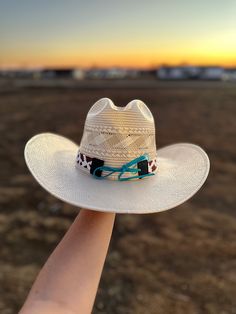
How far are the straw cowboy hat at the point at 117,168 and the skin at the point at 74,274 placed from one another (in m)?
0.19

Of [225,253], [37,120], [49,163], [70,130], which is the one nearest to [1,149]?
[70,130]

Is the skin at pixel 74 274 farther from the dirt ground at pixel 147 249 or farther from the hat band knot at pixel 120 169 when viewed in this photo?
the dirt ground at pixel 147 249

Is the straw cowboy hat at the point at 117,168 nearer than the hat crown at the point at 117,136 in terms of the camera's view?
Yes

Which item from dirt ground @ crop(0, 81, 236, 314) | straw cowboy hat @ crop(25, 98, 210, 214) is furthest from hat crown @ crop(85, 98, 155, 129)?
dirt ground @ crop(0, 81, 236, 314)

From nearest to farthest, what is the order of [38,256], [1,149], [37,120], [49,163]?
1. [49,163]
2. [38,256]
3. [1,149]
4. [37,120]

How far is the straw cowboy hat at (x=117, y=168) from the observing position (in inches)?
52.8

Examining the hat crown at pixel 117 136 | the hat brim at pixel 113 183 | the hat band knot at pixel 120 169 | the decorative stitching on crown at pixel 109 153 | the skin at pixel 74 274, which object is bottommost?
the skin at pixel 74 274

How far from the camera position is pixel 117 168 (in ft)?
4.69

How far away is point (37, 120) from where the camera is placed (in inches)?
508

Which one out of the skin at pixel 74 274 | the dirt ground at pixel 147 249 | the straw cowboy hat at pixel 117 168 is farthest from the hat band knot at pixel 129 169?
the dirt ground at pixel 147 249

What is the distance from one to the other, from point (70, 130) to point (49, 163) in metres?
9.69

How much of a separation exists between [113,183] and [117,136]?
199mm

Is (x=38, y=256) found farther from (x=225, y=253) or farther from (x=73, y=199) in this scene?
(x=73, y=199)

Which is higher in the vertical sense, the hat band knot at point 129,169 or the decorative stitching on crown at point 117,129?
the decorative stitching on crown at point 117,129
